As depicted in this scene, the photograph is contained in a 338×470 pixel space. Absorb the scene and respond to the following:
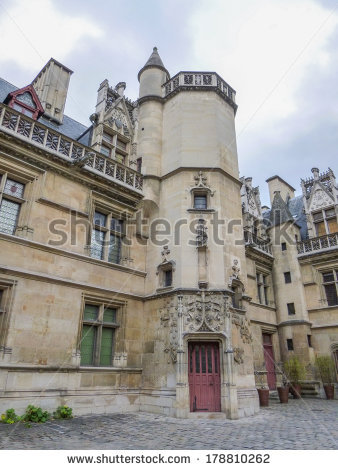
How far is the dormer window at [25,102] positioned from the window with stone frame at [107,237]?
419cm

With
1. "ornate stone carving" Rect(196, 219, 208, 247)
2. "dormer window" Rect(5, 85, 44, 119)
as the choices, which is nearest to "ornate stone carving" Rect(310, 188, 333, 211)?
"ornate stone carving" Rect(196, 219, 208, 247)

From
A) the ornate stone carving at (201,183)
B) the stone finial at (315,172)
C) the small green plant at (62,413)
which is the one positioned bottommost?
the small green plant at (62,413)

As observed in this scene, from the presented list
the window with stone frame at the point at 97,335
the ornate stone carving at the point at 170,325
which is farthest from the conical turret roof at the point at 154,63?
the window with stone frame at the point at 97,335

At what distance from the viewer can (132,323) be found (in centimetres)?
1157

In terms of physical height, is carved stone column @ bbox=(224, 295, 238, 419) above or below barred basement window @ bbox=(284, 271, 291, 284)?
below

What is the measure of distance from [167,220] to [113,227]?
2117mm

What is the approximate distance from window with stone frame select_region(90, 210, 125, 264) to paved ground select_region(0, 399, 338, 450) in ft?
16.9

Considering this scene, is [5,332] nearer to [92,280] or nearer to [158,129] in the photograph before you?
[92,280]

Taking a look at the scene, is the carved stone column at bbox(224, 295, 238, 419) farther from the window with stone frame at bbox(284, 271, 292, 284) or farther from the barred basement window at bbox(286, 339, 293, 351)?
the window with stone frame at bbox(284, 271, 292, 284)

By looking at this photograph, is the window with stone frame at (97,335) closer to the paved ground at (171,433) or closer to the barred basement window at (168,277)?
the paved ground at (171,433)

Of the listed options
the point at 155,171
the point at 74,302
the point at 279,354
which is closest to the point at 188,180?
the point at 155,171

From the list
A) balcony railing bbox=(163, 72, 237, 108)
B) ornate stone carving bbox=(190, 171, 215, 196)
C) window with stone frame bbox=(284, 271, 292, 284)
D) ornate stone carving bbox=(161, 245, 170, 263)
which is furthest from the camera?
window with stone frame bbox=(284, 271, 292, 284)

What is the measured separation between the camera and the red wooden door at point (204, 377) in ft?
32.1

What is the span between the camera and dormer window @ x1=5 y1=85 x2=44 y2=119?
37.0 feet
